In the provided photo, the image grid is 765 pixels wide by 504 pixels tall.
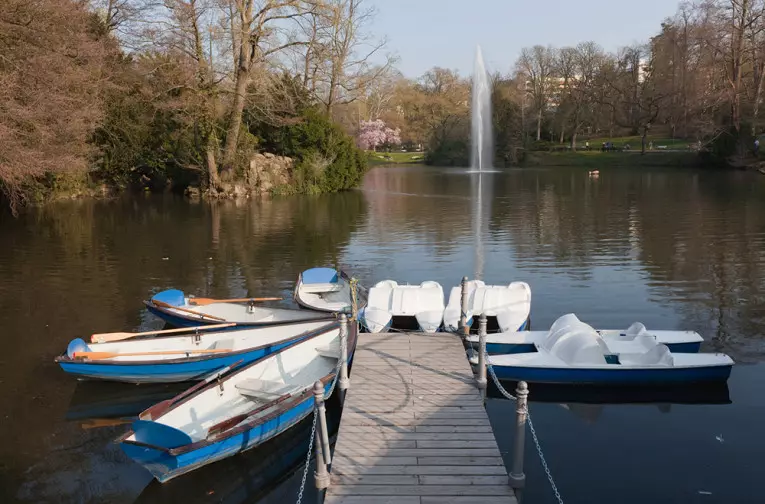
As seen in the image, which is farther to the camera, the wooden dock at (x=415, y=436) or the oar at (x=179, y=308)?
the oar at (x=179, y=308)

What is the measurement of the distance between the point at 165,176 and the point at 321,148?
11.9 meters

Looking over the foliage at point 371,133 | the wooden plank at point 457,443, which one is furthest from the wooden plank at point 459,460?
the foliage at point 371,133

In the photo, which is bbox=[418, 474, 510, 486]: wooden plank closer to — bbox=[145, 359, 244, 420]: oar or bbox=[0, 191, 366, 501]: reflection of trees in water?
bbox=[145, 359, 244, 420]: oar

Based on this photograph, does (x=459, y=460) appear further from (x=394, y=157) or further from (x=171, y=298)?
(x=394, y=157)

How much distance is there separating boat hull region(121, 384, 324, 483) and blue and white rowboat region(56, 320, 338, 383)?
203 cm

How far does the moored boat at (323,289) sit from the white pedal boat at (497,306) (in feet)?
8.11

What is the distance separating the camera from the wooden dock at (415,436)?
22.9 feet

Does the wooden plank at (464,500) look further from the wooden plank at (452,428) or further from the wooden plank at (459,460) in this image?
the wooden plank at (452,428)

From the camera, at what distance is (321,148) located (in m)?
45.8

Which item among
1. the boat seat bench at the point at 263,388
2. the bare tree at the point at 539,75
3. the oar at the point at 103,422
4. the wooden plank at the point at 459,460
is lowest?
the oar at the point at 103,422

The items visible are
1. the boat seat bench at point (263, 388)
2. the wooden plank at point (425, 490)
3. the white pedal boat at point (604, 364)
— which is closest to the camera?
the wooden plank at point (425, 490)

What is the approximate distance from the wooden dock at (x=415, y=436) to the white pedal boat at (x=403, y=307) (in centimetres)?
156

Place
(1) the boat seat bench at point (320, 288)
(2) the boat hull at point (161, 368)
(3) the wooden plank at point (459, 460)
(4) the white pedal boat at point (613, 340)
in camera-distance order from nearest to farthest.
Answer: (3) the wooden plank at point (459, 460), (2) the boat hull at point (161, 368), (4) the white pedal boat at point (613, 340), (1) the boat seat bench at point (320, 288)

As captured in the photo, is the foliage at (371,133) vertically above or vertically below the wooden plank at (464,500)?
above
